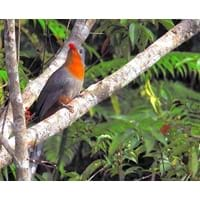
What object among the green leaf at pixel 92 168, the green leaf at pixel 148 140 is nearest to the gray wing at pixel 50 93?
the green leaf at pixel 92 168

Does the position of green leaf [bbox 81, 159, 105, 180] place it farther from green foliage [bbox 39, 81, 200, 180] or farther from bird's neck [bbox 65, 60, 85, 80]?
bird's neck [bbox 65, 60, 85, 80]

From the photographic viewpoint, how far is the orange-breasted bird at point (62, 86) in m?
1.85

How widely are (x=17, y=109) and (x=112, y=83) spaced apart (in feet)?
1.25

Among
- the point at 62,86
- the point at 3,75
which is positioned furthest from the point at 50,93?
the point at 3,75

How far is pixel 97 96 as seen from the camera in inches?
67.3

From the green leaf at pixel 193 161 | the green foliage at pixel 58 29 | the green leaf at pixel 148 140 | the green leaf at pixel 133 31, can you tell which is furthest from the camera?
the green foliage at pixel 58 29

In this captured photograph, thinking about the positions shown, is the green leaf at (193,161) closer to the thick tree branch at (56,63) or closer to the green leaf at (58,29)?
the thick tree branch at (56,63)

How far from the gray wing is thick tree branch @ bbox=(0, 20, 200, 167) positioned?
98mm

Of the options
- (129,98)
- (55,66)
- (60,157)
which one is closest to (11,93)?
(55,66)

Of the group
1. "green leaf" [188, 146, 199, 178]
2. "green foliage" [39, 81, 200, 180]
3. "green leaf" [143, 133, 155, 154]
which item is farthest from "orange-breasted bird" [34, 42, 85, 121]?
"green leaf" [143, 133, 155, 154]

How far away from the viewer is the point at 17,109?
1.39 metres

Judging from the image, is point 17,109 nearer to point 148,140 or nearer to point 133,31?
point 148,140

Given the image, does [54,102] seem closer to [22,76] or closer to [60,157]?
[22,76]
